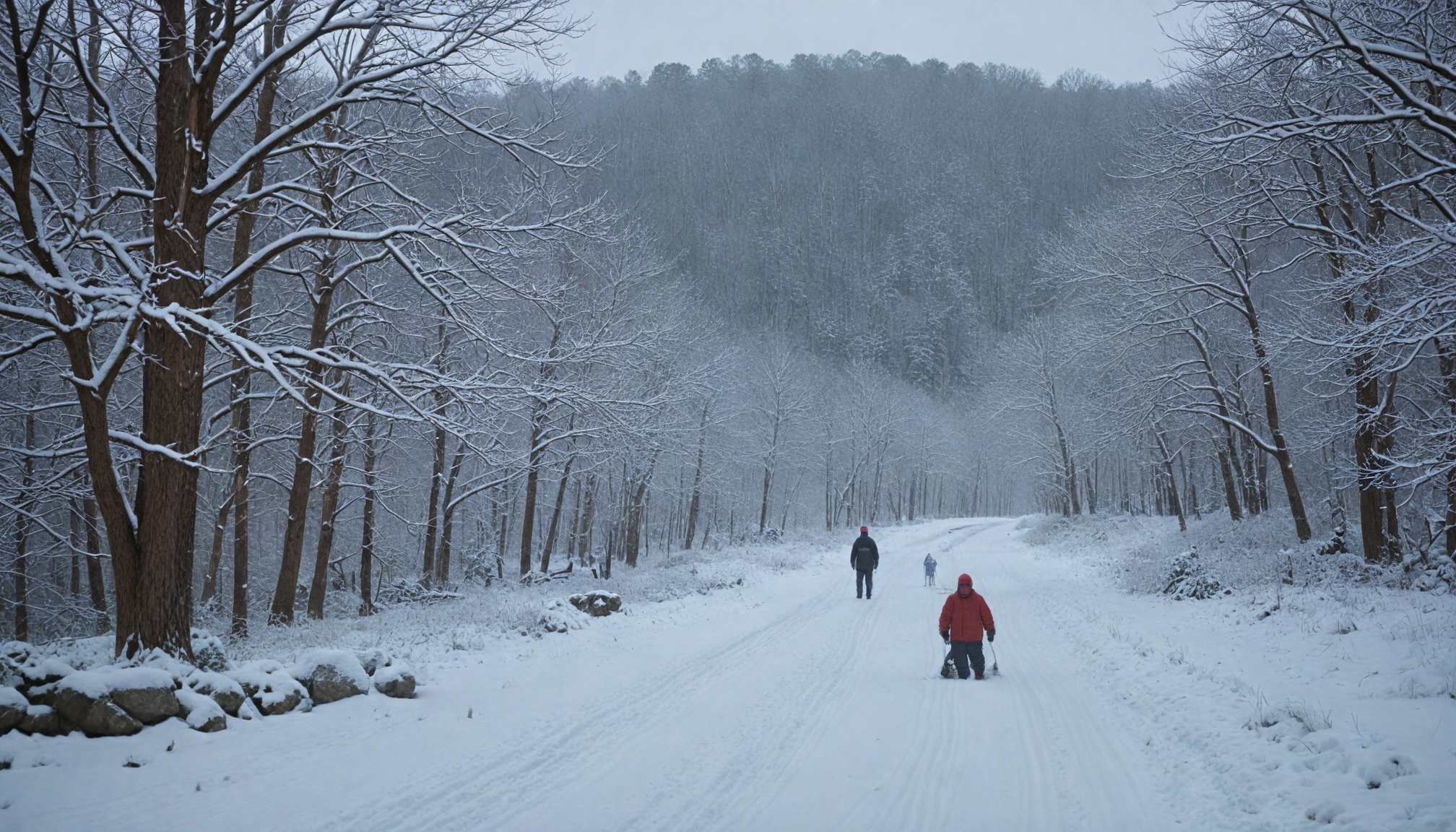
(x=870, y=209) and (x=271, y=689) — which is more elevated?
(x=870, y=209)

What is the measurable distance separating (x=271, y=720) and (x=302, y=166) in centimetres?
1270

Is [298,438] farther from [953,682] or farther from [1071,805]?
[1071,805]

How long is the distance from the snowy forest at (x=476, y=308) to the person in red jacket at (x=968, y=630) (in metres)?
4.98

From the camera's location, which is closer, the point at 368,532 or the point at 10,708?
the point at 10,708

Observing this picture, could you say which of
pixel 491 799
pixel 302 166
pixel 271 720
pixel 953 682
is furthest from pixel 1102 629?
pixel 302 166

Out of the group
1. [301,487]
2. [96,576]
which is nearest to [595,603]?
[301,487]

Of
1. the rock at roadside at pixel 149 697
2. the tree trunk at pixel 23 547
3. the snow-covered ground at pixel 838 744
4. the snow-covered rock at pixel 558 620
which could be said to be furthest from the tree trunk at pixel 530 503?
the rock at roadside at pixel 149 697

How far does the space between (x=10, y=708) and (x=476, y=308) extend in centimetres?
891

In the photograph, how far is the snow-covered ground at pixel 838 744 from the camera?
16.6 feet

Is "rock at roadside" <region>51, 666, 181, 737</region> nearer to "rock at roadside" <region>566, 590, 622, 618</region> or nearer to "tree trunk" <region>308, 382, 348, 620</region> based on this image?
"rock at roadside" <region>566, 590, 622, 618</region>

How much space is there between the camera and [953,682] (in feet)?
30.6

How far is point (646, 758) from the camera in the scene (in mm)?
6266

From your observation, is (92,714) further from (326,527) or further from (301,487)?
(326,527)

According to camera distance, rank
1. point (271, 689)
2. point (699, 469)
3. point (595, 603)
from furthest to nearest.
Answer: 1. point (699, 469)
2. point (595, 603)
3. point (271, 689)
